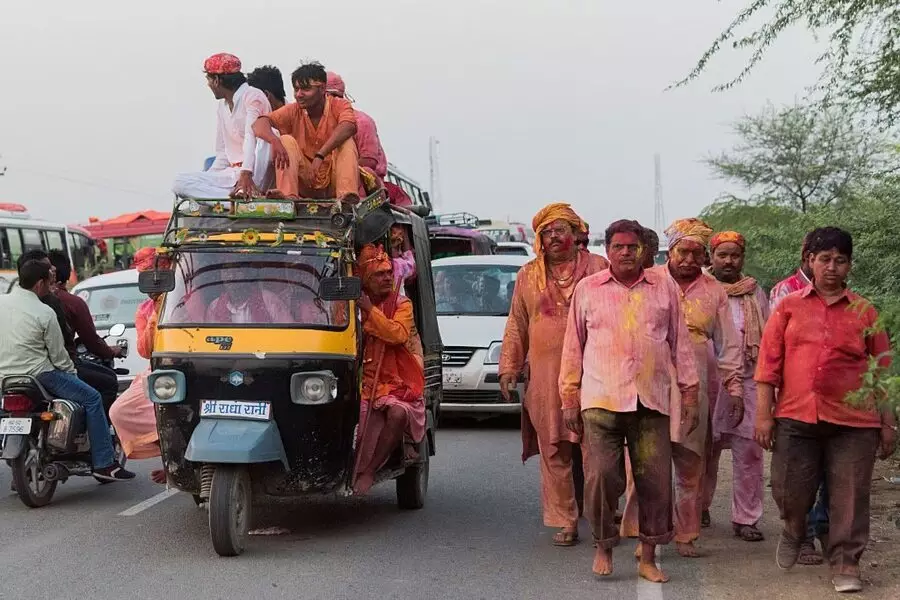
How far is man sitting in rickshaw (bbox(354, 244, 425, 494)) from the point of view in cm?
852

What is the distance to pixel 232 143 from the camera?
32.4 feet

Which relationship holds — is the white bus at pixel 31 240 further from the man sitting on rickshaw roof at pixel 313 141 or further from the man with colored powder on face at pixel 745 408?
the man with colored powder on face at pixel 745 408

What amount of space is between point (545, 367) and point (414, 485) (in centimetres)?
183

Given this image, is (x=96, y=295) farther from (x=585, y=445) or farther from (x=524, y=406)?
(x=585, y=445)

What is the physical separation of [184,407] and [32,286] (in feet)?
8.33

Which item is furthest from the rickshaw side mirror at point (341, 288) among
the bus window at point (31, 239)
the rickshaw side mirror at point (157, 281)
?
the bus window at point (31, 239)

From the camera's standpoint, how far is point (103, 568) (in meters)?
7.56

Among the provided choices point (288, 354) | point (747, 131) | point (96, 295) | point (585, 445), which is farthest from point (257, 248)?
point (747, 131)

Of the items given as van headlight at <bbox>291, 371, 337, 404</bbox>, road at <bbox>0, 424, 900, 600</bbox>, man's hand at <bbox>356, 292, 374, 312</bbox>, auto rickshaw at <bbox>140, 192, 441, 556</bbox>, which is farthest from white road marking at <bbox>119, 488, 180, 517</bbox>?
man's hand at <bbox>356, 292, 374, 312</bbox>

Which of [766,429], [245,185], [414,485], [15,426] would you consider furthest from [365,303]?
[15,426]

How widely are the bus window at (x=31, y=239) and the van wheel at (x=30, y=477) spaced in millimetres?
24408

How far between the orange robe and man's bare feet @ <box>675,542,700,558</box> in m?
0.69

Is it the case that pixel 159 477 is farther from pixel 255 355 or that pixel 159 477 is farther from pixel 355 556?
pixel 355 556

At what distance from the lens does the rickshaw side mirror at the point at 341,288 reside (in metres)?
8.05
